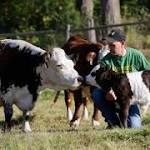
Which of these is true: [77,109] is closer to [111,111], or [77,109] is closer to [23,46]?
[23,46]

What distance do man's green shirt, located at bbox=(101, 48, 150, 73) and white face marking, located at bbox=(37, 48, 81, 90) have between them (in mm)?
518

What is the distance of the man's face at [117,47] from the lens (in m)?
10.5

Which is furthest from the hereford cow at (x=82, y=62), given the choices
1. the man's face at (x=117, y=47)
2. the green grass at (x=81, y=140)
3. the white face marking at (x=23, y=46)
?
the green grass at (x=81, y=140)

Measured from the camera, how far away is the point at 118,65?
35.5ft

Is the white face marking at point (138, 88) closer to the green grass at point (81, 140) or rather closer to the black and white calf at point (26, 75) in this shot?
the green grass at point (81, 140)

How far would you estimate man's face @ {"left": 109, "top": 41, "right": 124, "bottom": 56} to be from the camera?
34.6ft

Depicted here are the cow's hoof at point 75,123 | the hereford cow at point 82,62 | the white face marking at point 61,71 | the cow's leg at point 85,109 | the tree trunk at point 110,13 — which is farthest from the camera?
the tree trunk at point 110,13

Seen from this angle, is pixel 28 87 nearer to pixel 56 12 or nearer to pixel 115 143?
pixel 115 143

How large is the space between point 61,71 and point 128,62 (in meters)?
1.02

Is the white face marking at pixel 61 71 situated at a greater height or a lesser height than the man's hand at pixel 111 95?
greater

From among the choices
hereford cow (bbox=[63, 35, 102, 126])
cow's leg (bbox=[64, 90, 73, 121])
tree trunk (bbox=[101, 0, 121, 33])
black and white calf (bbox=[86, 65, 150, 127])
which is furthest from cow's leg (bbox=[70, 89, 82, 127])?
tree trunk (bbox=[101, 0, 121, 33])

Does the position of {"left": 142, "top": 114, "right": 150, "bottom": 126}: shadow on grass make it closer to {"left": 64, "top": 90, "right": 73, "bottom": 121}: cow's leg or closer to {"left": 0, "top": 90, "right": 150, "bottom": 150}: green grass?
{"left": 64, "top": 90, "right": 73, "bottom": 121}: cow's leg

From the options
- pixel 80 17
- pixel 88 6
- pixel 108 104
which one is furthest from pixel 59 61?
pixel 80 17

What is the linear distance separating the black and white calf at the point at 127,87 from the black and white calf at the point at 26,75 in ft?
2.52
